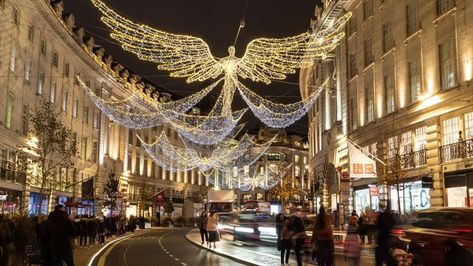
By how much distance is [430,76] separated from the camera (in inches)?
1180

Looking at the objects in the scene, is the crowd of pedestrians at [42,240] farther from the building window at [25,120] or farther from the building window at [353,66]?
the building window at [353,66]

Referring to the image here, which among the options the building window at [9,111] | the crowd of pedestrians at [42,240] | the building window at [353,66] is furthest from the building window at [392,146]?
the building window at [9,111]

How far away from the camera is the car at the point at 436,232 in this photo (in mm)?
14219

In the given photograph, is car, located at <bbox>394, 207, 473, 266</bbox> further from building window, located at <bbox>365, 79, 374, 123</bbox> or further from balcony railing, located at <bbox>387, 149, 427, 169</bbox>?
building window, located at <bbox>365, 79, 374, 123</bbox>

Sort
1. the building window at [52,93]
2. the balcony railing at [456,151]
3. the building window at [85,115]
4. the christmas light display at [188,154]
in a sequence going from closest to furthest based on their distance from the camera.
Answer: the balcony railing at [456,151], the building window at [52,93], the building window at [85,115], the christmas light display at [188,154]

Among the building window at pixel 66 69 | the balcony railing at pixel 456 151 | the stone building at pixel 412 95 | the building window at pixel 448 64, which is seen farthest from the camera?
the building window at pixel 66 69

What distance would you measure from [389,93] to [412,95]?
347 centimetres

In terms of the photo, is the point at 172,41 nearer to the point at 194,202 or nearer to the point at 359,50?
the point at 359,50

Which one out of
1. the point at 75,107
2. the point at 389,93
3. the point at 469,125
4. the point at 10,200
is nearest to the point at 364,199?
the point at 389,93

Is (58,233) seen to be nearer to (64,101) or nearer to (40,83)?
(40,83)

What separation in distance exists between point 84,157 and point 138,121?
15.9 meters

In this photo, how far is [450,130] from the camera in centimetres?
2844

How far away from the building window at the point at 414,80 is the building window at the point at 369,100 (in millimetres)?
5898

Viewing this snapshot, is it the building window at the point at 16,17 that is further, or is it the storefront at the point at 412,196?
the building window at the point at 16,17
